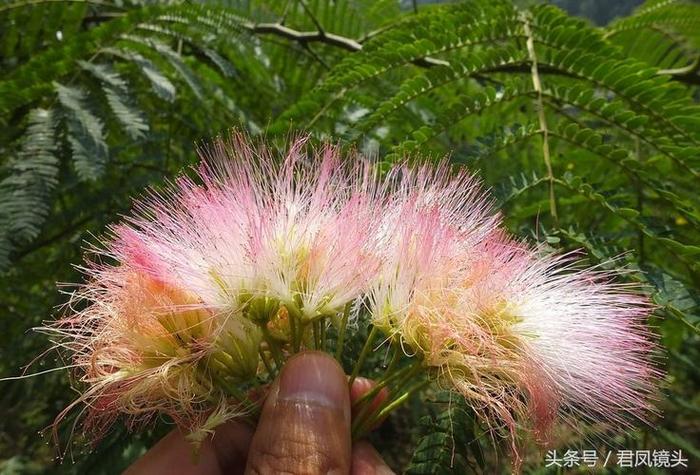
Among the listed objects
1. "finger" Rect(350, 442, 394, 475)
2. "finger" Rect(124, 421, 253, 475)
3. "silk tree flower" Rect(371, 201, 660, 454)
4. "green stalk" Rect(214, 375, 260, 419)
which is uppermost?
"silk tree flower" Rect(371, 201, 660, 454)

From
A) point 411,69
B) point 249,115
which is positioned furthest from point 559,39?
point 249,115

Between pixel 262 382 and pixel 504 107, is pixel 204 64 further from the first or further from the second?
pixel 262 382

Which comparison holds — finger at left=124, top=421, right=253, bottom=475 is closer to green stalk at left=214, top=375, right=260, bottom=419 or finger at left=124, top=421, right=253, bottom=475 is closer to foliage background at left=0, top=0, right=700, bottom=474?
green stalk at left=214, top=375, right=260, bottom=419

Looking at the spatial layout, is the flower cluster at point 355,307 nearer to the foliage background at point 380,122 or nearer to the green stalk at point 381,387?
the green stalk at point 381,387

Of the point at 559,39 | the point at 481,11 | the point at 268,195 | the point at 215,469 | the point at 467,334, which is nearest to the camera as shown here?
the point at 467,334

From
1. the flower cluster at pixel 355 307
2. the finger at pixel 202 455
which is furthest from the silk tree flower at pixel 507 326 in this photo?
the finger at pixel 202 455

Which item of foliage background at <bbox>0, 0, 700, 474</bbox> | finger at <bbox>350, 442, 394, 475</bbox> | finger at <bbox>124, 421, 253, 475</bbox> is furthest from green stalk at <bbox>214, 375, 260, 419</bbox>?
foliage background at <bbox>0, 0, 700, 474</bbox>

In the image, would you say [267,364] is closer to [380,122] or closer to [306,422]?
[306,422]
